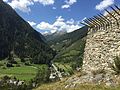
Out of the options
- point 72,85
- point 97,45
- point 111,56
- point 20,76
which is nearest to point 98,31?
point 97,45

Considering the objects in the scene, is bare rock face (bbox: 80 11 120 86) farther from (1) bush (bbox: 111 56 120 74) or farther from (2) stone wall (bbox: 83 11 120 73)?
(1) bush (bbox: 111 56 120 74)

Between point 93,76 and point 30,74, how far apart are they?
5367 inches

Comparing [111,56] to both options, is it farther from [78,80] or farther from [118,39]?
[78,80]

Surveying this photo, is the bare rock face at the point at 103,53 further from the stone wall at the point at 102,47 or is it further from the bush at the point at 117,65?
the bush at the point at 117,65

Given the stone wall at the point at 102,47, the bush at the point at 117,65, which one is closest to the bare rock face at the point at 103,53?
the stone wall at the point at 102,47

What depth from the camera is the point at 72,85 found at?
Result: 21.5 metres

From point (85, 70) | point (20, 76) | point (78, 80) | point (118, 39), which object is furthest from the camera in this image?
point (20, 76)

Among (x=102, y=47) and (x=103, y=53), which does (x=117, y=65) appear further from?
(x=102, y=47)

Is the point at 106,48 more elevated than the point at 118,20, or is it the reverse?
the point at 118,20

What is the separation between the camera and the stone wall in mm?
21625

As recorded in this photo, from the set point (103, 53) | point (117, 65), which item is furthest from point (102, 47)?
point (117, 65)

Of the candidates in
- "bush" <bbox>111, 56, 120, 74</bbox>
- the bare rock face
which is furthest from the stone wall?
"bush" <bbox>111, 56, 120, 74</bbox>

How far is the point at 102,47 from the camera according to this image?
23.5m

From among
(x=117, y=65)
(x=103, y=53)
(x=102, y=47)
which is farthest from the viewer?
(x=102, y=47)
